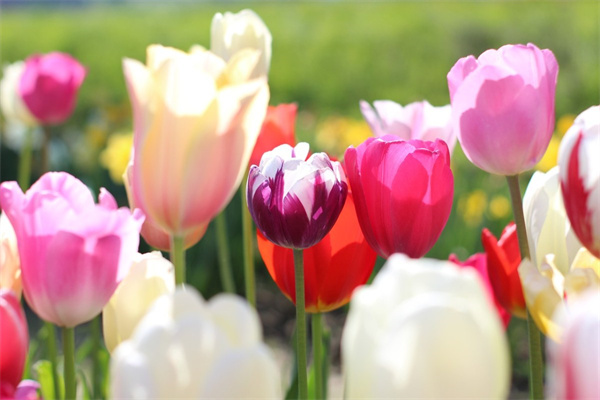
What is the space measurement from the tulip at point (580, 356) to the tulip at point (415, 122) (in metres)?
0.49

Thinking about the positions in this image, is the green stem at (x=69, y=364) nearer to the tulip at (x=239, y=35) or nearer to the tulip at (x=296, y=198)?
the tulip at (x=296, y=198)

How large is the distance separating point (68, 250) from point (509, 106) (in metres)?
0.30

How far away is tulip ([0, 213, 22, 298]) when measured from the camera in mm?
544

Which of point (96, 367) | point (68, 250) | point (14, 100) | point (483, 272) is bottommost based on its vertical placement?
point (96, 367)

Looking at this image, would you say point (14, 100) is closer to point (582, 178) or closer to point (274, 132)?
point (274, 132)

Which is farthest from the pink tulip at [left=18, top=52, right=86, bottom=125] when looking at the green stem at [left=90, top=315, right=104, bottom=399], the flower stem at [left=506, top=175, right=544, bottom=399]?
the flower stem at [left=506, top=175, right=544, bottom=399]

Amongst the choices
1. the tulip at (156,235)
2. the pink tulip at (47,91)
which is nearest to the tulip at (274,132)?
the tulip at (156,235)

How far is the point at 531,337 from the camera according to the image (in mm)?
561

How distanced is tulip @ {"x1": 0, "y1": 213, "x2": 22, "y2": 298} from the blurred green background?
1613 millimetres

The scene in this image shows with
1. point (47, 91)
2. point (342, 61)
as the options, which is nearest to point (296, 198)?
point (47, 91)

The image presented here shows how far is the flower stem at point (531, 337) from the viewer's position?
548 millimetres

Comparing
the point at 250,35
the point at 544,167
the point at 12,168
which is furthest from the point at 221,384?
the point at 12,168

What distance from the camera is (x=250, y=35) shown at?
2.89ft

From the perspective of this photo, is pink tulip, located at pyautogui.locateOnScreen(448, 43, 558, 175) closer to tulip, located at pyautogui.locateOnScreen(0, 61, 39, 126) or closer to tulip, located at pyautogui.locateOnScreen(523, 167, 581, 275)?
tulip, located at pyautogui.locateOnScreen(523, 167, 581, 275)
